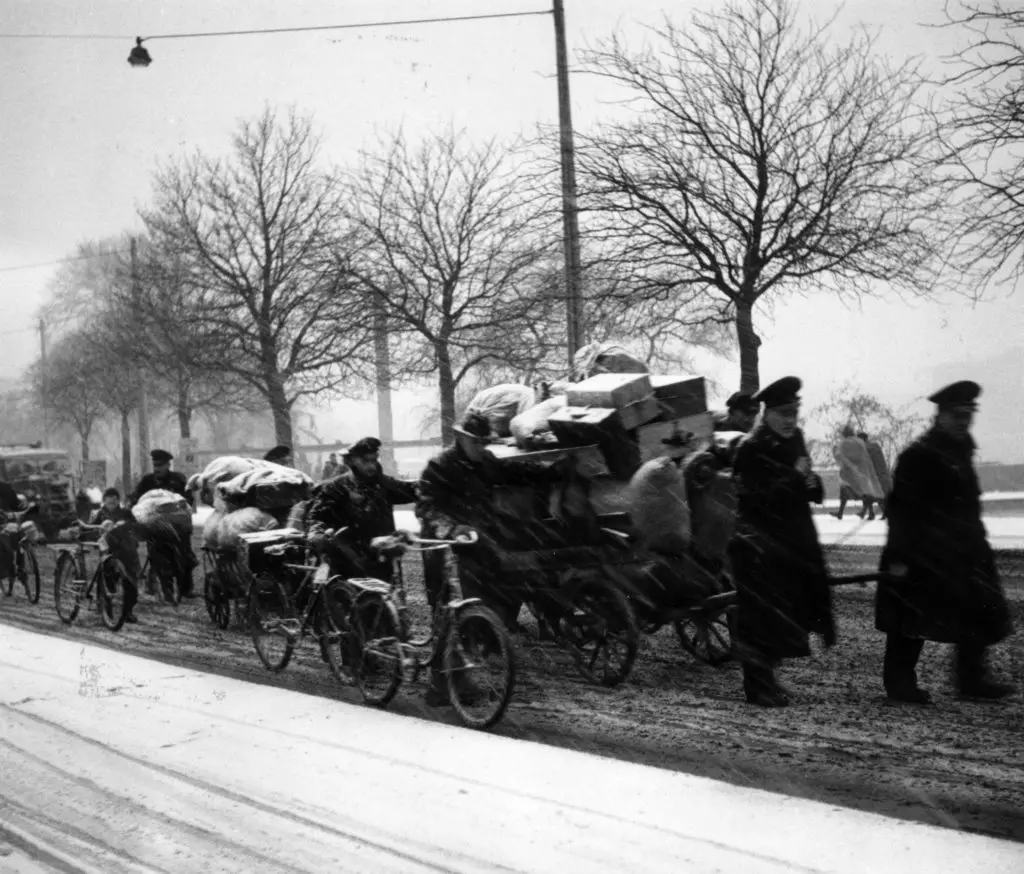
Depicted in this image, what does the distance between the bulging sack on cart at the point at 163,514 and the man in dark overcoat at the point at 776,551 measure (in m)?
8.07

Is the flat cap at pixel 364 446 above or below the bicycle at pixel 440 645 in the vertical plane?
above

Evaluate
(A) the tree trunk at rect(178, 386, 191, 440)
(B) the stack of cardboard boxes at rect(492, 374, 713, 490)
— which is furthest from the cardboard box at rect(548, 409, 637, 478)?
(A) the tree trunk at rect(178, 386, 191, 440)

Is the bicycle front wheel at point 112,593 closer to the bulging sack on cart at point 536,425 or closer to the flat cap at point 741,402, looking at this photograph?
the bulging sack on cart at point 536,425

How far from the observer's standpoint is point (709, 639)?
8539mm

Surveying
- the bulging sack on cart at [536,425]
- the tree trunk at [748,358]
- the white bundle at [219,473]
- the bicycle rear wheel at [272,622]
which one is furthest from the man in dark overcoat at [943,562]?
the tree trunk at [748,358]

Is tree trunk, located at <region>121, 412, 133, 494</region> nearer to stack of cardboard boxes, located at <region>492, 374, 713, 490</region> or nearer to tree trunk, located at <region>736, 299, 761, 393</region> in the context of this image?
tree trunk, located at <region>736, 299, 761, 393</region>

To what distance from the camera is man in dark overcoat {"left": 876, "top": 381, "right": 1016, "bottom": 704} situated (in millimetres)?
6668

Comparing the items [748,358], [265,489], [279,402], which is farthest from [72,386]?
[265,489]

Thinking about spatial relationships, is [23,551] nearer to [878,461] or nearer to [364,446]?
[364,446]

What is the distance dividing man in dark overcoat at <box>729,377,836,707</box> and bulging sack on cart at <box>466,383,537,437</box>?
2.47 meters

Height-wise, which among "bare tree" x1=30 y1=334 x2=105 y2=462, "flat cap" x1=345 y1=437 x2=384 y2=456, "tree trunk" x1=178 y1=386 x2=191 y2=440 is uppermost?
"bare tree" x1=30 y1=334 x2=105 y2=462

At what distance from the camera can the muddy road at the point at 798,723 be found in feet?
17.1

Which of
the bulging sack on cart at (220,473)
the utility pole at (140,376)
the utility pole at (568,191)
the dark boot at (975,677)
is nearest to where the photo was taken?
the dark boot at (975,677)

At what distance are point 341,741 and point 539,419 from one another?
2.92 meters
